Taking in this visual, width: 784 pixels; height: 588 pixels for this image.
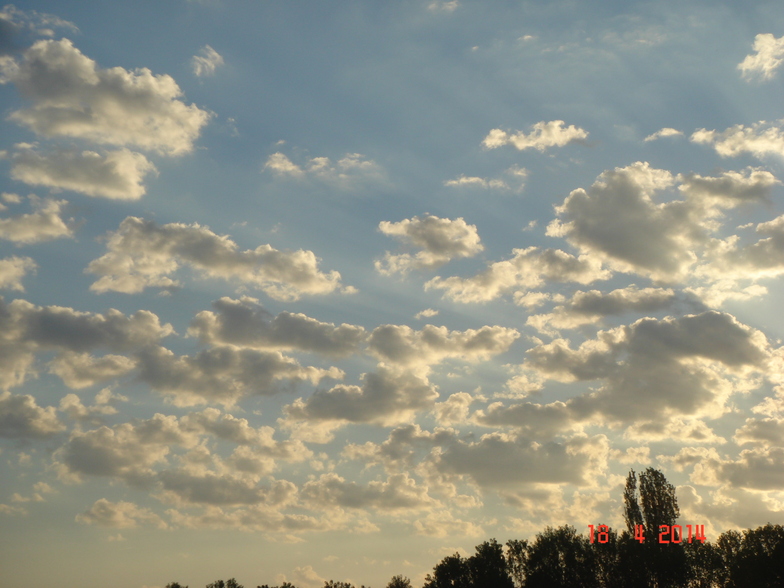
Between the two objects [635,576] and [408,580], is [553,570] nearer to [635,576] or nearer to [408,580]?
[635,576]

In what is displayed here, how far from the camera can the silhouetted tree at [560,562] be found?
403 feet

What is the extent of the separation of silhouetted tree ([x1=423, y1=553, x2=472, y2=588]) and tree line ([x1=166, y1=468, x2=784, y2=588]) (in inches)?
9.6

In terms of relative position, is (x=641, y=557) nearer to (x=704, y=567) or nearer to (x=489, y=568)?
(x=704, y=567)

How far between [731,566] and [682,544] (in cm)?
905

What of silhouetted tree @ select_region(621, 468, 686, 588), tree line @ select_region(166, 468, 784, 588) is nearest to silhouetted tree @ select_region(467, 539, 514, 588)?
tree line @ select_region(166, 468, 784, 588)

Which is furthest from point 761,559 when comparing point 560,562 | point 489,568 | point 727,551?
point 489,568

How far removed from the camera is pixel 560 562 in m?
127

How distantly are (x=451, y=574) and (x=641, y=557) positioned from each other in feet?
149

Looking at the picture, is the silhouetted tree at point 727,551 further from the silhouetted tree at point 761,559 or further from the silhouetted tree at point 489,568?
the silhouetted tree at point 489,568

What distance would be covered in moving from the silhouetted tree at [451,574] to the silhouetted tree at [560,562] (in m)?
16.3

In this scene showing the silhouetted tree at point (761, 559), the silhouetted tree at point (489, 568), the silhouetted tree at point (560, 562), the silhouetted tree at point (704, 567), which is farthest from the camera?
the silhouetted tree at point (489, 568)

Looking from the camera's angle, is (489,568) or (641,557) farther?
(489,568)

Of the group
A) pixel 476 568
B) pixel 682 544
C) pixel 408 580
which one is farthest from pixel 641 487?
pixel 408 580

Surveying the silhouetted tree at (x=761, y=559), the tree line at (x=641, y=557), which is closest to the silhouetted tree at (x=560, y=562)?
the tree line at (x=641, y=557)
